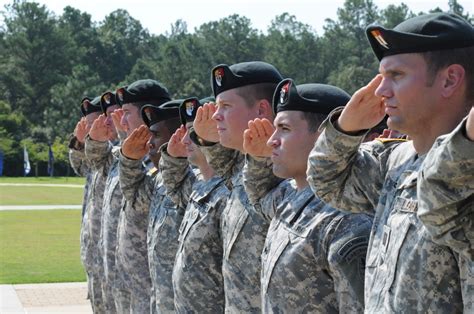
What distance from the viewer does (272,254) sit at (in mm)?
3725

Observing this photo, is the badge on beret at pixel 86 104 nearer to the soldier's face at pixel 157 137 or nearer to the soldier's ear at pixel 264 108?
the soldier's face at pixel 157 137

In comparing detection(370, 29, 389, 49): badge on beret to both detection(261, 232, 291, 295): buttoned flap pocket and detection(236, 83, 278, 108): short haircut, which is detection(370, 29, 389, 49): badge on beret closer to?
detection(261, 232, 291, 295): buttoned flap pocket

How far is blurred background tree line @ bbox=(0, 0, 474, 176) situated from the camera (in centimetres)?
6694

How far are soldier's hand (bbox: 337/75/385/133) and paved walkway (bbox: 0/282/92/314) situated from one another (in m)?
6.28

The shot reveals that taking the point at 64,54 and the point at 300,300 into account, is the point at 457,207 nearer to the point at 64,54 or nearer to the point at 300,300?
the point at 300,300

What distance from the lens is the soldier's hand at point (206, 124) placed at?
495cm

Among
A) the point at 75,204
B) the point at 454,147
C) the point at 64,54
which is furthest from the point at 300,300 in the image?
the point at 64,54

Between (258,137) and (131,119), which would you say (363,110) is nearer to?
(258,137)

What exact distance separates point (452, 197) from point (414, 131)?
44 cm

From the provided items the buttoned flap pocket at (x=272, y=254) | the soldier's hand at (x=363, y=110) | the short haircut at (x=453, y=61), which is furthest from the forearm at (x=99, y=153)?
the short haircut at (x=453, y=61)

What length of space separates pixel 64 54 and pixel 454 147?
78.1m

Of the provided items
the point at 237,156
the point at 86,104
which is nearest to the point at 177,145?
the point at 237,156

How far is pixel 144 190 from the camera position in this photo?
6.37m

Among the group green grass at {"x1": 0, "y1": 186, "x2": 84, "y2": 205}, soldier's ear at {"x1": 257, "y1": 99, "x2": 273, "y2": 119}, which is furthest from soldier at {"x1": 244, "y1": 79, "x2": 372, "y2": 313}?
green grass at {"x1": 0, "y1": 186, "x2": 84, "y2": 205}
